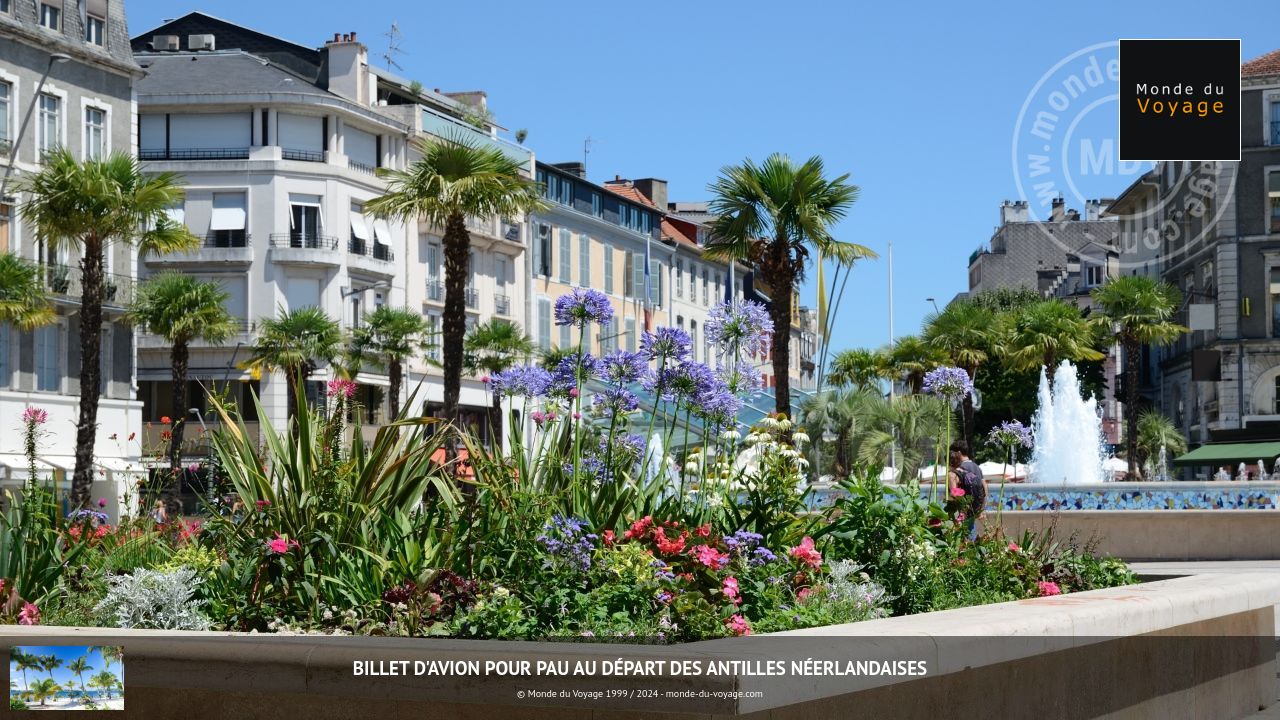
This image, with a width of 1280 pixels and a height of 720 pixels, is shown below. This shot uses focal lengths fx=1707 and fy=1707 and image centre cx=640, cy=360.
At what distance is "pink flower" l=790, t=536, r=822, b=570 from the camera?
23.9 ft

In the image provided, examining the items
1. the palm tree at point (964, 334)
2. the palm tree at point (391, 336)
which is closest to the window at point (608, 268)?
the palm tree at point (964, 334)

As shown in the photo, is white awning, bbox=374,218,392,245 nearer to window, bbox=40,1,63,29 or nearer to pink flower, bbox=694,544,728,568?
window, bbox=40,1,63,29

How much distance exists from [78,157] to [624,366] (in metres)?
40.0

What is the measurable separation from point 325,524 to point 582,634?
5.37 feet

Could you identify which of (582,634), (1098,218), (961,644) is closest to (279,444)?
(582,634)

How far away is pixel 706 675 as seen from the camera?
4566 mm

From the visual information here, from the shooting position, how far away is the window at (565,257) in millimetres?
73062

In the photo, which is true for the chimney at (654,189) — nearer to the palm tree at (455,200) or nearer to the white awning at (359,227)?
the white awning at (359,227)

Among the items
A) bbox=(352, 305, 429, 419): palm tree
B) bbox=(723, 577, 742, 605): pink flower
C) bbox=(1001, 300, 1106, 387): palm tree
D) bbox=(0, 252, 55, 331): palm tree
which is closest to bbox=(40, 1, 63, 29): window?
bbox=(0, 252, 55, 331): palm tree

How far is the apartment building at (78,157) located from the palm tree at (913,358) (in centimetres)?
2713

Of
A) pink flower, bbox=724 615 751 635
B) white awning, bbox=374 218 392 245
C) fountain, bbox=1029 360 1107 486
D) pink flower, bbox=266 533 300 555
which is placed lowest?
fountain, bbox=1029 360 1107 486

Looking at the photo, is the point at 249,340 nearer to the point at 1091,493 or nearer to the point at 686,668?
the point at 1091,493

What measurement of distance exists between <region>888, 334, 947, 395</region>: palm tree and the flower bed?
52235mm

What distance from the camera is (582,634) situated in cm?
592
